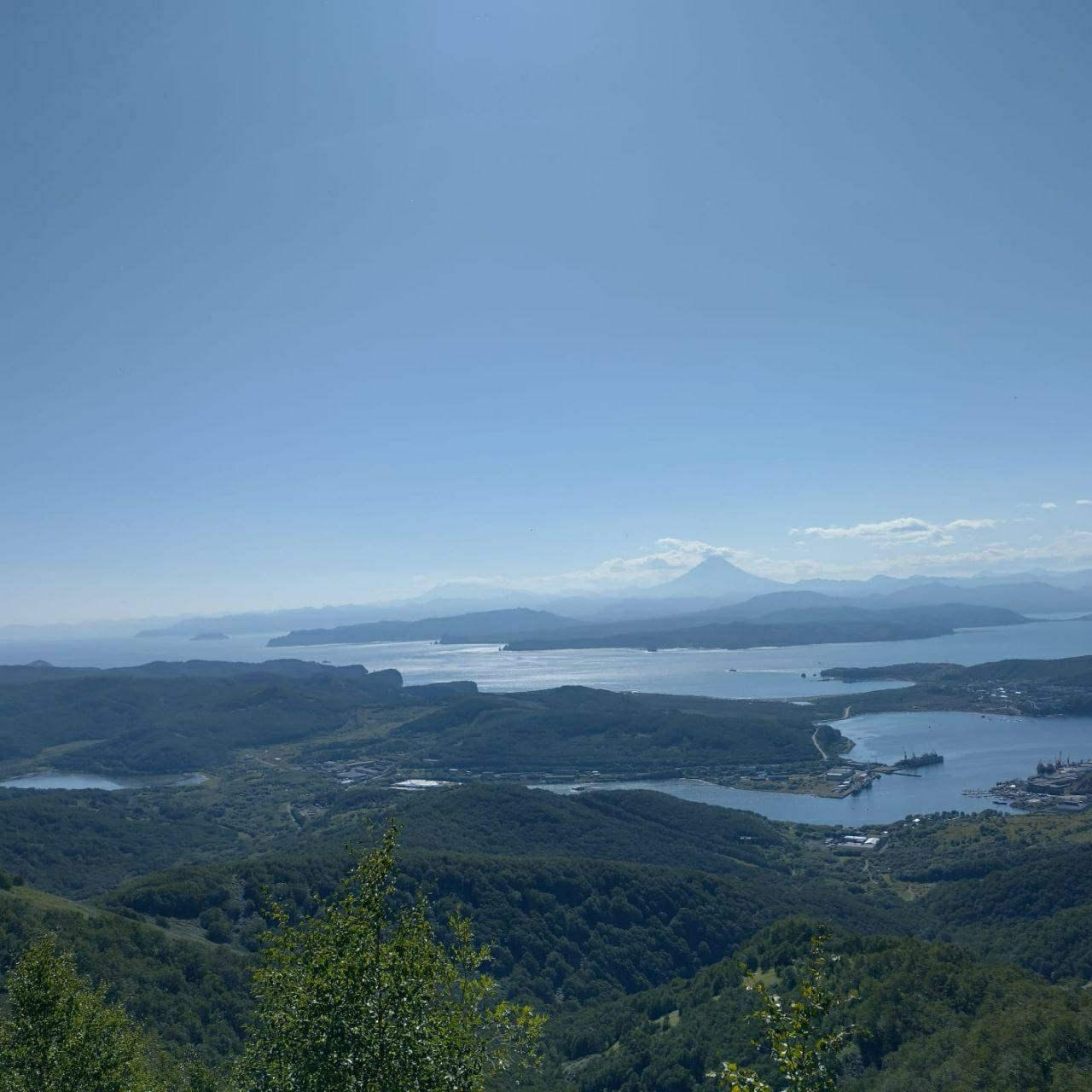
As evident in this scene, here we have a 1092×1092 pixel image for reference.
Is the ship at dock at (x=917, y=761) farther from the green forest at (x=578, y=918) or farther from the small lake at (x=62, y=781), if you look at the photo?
the small lake at (x=62, y=781)

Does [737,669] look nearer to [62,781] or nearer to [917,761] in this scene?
[917,761]

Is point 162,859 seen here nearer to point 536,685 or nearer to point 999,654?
point 536,685

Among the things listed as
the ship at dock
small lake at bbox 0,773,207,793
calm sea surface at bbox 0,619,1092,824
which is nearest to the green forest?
small lake at bbox 0,773,207,793

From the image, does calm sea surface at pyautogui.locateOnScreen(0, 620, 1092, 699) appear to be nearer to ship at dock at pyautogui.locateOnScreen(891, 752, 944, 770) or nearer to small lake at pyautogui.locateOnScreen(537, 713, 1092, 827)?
small lake at pyautogui.locateOnScreen(537, 713, 1092, 827)

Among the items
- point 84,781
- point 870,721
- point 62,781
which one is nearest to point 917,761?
point 870,721

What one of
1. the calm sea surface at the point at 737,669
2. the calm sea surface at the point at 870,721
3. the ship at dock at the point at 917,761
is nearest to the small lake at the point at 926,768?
the calm sea surface at the point at 870,721

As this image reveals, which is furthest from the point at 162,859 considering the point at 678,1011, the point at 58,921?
the point at 678,1011

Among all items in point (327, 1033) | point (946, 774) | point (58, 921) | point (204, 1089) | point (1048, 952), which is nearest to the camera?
point (327, 1033)

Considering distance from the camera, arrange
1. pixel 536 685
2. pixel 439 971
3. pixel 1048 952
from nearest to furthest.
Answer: pixel 439 971 → pixel 1048 952 → pixel 536 685

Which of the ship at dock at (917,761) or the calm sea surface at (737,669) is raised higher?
the calm sea surface at (737,669)
